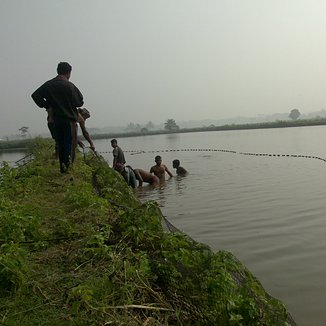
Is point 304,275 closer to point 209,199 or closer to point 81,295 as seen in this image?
point 81,295

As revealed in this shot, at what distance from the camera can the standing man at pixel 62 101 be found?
664 centimetres

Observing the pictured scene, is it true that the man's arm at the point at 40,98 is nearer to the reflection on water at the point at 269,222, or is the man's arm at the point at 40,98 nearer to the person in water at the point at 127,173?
the reflection on water at the point at 269,222

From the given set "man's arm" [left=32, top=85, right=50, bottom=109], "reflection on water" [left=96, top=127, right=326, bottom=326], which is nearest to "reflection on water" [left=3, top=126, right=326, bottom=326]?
"reflection on water" [left=96, top=127, right=326, bottom=326]

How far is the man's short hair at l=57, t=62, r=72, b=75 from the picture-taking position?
668 centimetres

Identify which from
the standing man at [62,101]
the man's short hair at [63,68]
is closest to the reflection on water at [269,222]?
the standing man at [62,101]

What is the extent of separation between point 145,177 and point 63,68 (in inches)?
294

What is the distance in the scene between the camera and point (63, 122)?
684 centimetres

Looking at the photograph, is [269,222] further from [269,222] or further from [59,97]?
[59,97]

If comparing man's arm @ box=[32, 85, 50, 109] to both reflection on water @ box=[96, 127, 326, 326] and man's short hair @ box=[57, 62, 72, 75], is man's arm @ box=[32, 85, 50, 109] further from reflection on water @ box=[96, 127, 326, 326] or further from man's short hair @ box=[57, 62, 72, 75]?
reflection on water @ box=[96, 127, 326, 326]

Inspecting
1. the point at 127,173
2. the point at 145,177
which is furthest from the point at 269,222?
the point at 145,177

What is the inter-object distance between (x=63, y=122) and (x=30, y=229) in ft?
10.8

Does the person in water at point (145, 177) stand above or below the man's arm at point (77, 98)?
below

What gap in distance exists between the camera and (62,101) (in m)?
6.73

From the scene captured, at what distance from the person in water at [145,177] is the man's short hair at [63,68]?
273 inches
